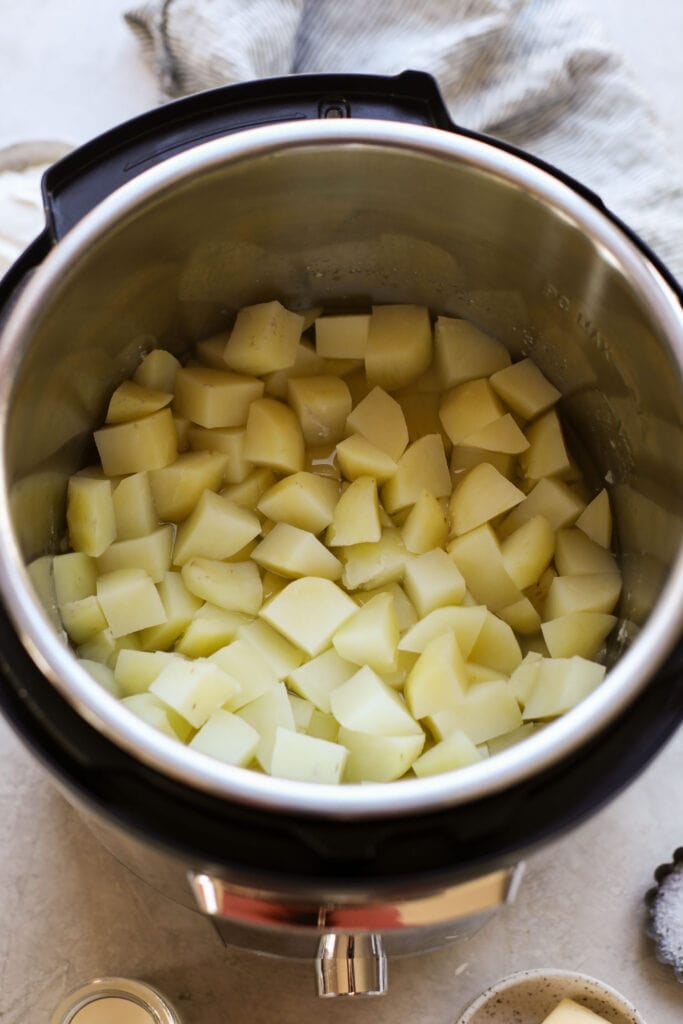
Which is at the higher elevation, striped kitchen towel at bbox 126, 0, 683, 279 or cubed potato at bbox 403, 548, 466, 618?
striped kitchen towel at bbox 126, 0, 683, 279

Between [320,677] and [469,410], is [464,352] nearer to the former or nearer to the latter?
[469,410]

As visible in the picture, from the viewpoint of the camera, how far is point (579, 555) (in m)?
1.12

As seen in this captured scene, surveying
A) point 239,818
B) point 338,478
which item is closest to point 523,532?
point 338,478

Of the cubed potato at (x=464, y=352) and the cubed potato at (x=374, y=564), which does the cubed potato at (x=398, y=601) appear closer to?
the cubed potato at (x=374, y=564)

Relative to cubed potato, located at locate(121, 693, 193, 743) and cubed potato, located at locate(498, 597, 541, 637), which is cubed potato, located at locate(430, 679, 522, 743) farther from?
cubed potato, located at locate(121, 693, 193, 743)

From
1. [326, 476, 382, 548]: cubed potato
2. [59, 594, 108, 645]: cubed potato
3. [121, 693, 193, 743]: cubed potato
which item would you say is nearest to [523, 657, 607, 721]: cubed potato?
[326, 476, 382, 548]: cubed potato

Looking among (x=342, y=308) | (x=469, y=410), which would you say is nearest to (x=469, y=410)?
(x=469, y=410)

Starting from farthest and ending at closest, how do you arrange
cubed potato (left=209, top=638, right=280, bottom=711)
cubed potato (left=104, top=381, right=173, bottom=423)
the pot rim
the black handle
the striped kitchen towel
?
the striped kitchen towel < cubed potato (left=104, top=381, right=173, bottom=423) < cubed potato (left=209, top=638, right=280, bottom=711) < the black handle < the pot rim

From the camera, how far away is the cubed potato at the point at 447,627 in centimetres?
104

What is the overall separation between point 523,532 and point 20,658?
0.55m

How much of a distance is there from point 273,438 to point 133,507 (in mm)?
171

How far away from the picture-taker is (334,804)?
71cm

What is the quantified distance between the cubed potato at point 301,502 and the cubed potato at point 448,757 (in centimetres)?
29

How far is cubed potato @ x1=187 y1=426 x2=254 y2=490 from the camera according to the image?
1.15m
